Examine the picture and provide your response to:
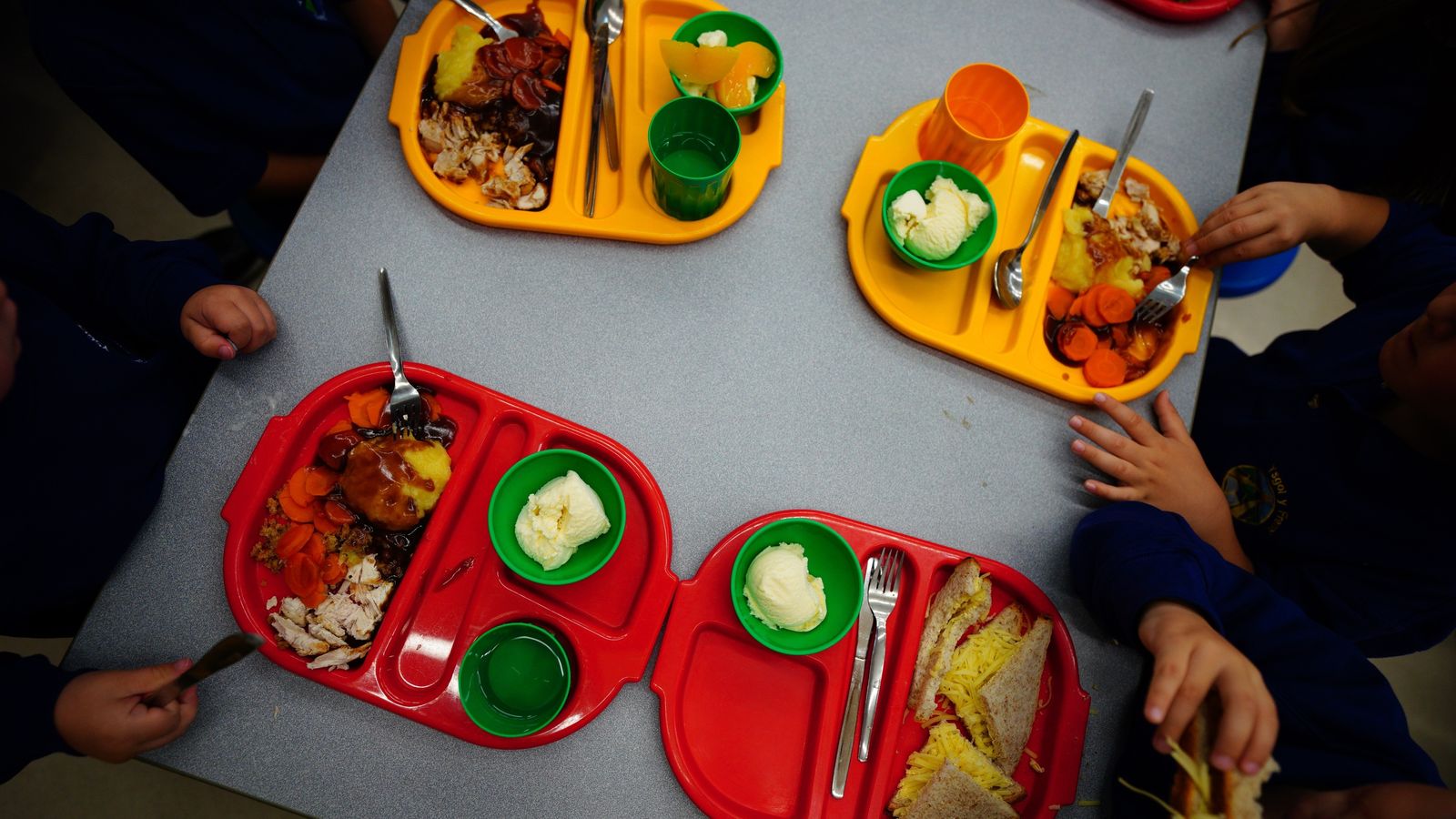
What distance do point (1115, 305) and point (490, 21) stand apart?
148 cm

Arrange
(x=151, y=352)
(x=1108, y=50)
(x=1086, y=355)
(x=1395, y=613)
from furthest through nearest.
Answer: (x=1108, y=50)
(x=151, y=352)
(x=1086, y=355)
(x=1395, y=613)

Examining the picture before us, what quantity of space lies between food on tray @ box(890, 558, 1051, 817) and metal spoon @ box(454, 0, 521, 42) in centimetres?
148

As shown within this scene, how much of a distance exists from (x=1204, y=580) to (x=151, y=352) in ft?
7.22

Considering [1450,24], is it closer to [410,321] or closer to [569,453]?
[569,453]

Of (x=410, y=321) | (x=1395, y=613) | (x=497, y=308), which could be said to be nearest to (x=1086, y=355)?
(x=1395, y=613)

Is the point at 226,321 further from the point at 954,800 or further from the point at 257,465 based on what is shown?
the point at 954,800

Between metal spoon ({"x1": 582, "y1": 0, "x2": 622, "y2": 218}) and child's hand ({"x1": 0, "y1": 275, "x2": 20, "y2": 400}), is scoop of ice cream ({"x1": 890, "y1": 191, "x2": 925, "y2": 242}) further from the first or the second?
child's hand ({"x1": 0, "y1": 275, "x2": 20, "y2": 400})

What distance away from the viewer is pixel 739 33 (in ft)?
5.08

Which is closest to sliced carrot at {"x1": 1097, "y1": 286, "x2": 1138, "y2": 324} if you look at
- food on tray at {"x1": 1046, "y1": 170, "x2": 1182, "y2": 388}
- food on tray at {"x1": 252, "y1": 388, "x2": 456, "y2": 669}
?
food on tray at {"x1": 1046, "y1": 170, "x2": 1182, "y2": 388}

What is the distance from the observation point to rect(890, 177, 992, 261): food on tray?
1406mm

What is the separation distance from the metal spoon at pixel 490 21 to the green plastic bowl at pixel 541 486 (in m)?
0.97

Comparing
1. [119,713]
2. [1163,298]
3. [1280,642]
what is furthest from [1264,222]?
[119,713]

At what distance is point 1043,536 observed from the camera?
1.37 m

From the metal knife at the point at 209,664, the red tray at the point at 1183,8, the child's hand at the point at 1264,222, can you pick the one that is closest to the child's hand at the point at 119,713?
the metal knife at the point at 209,664
